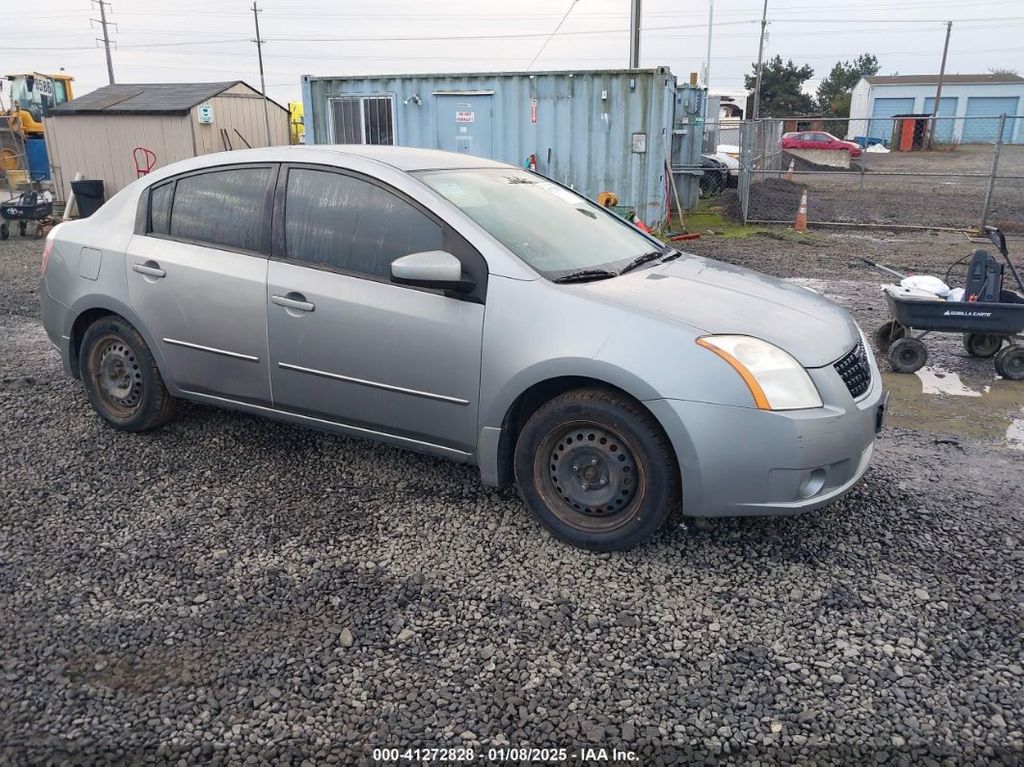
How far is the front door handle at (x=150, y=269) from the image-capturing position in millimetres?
4512

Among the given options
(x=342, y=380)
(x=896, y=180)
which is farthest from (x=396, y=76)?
(x=896, y=180)

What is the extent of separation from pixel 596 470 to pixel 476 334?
790mm

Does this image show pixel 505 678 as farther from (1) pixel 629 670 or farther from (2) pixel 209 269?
(2) pixel 209 269

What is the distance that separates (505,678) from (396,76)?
544 inches

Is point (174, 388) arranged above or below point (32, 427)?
above

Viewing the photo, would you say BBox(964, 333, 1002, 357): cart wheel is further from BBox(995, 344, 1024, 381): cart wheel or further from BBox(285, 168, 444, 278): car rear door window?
BBox(285, 168, 444, 278): car rear door window

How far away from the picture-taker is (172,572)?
11.5ft

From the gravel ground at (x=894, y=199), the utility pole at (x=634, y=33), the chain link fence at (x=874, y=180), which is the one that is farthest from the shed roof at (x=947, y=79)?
the utility pole at (x=634, y=33)

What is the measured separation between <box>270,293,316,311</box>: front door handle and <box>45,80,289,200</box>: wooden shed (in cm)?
1510

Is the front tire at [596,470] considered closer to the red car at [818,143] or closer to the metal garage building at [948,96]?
the red car at [818,143]

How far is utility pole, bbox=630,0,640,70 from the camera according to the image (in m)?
18.6

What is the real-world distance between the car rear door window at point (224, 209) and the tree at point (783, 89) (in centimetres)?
6595

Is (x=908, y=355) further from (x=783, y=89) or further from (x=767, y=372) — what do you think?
(x=783, y=89)

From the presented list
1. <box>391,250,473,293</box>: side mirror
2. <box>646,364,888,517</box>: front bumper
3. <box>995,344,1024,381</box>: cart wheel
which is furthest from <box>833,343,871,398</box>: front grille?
Answer: <box>995,344,1024,381</box>: cart wheel
